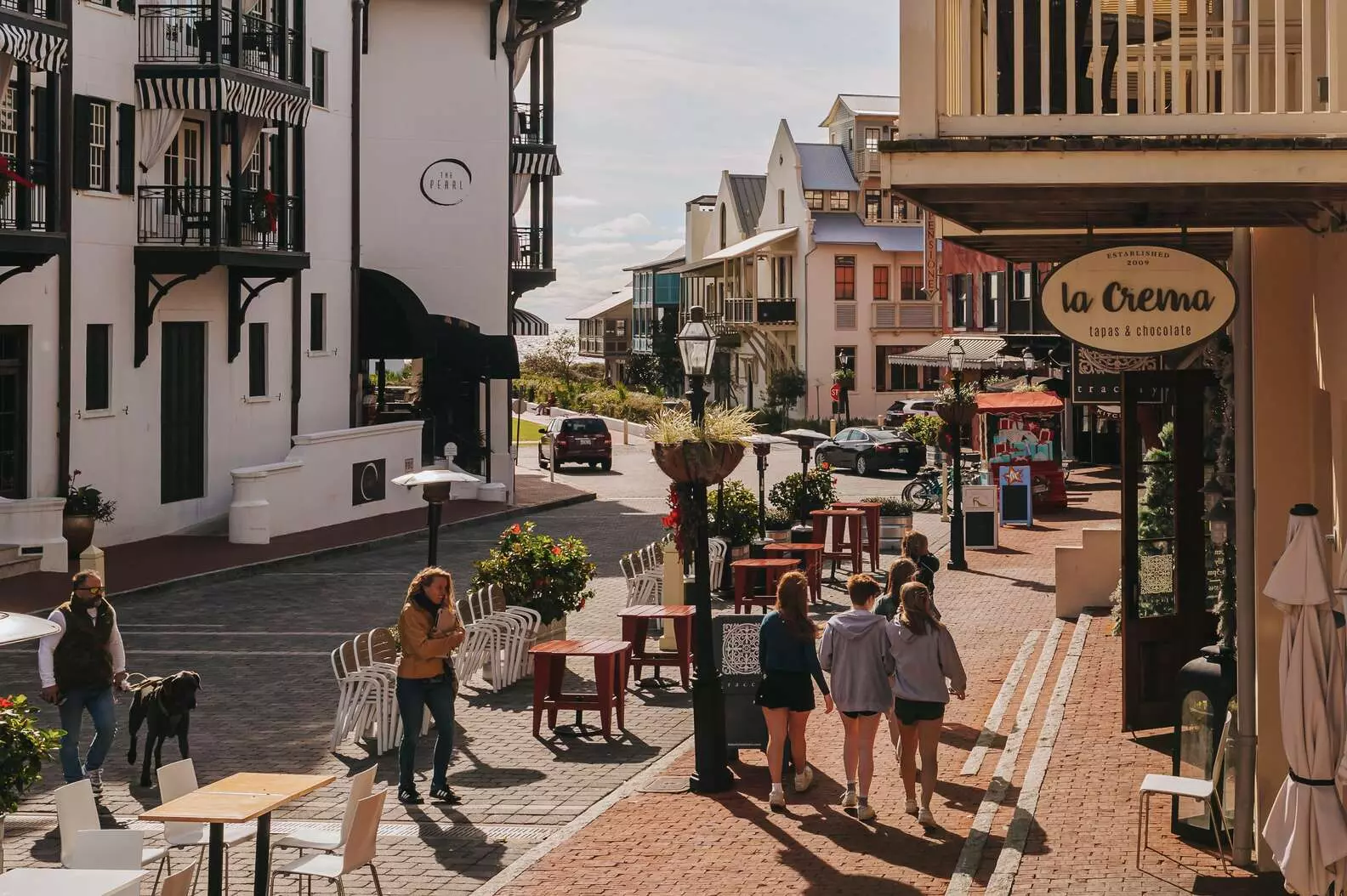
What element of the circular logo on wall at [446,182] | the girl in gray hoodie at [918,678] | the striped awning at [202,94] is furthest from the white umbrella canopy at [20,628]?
the circular logo on wall at [446,182]

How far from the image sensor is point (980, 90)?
809 centimetres

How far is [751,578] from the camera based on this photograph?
67.3 ft

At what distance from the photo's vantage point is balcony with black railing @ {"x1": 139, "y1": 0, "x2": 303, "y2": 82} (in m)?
Answer: 27.6

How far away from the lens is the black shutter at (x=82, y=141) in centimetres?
2588

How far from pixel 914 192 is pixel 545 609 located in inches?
395

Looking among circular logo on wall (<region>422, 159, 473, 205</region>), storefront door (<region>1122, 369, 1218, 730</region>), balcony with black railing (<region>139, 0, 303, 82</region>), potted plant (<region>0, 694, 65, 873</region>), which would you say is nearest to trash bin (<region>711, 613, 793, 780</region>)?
storefront door (<region>1122, 369, 1218, 730</region>)

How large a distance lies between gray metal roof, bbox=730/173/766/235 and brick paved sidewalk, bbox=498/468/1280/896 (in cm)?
6773

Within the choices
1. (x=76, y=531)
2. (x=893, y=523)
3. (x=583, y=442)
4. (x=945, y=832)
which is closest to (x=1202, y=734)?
(x=945, y=832)

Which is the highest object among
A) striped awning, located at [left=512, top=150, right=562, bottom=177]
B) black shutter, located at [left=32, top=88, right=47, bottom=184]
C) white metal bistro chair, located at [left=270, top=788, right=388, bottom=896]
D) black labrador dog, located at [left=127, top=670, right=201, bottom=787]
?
striped awning, located at [left=512, top=150, right=562, bottom=177]

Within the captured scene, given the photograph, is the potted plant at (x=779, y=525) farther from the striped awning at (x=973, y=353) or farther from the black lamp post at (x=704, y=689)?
the striped awning at (x=973, y=353)

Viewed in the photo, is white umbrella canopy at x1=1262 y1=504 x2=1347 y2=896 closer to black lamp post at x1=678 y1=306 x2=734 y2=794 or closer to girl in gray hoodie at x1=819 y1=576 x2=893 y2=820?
girl in gray hoodie at x1=819 y1=576 x2=893 y2=820

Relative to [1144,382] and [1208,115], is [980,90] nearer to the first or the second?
[1208,115]

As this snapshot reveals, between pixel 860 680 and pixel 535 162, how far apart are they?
29665 millimetres

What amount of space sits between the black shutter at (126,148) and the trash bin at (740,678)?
58.0 ft
